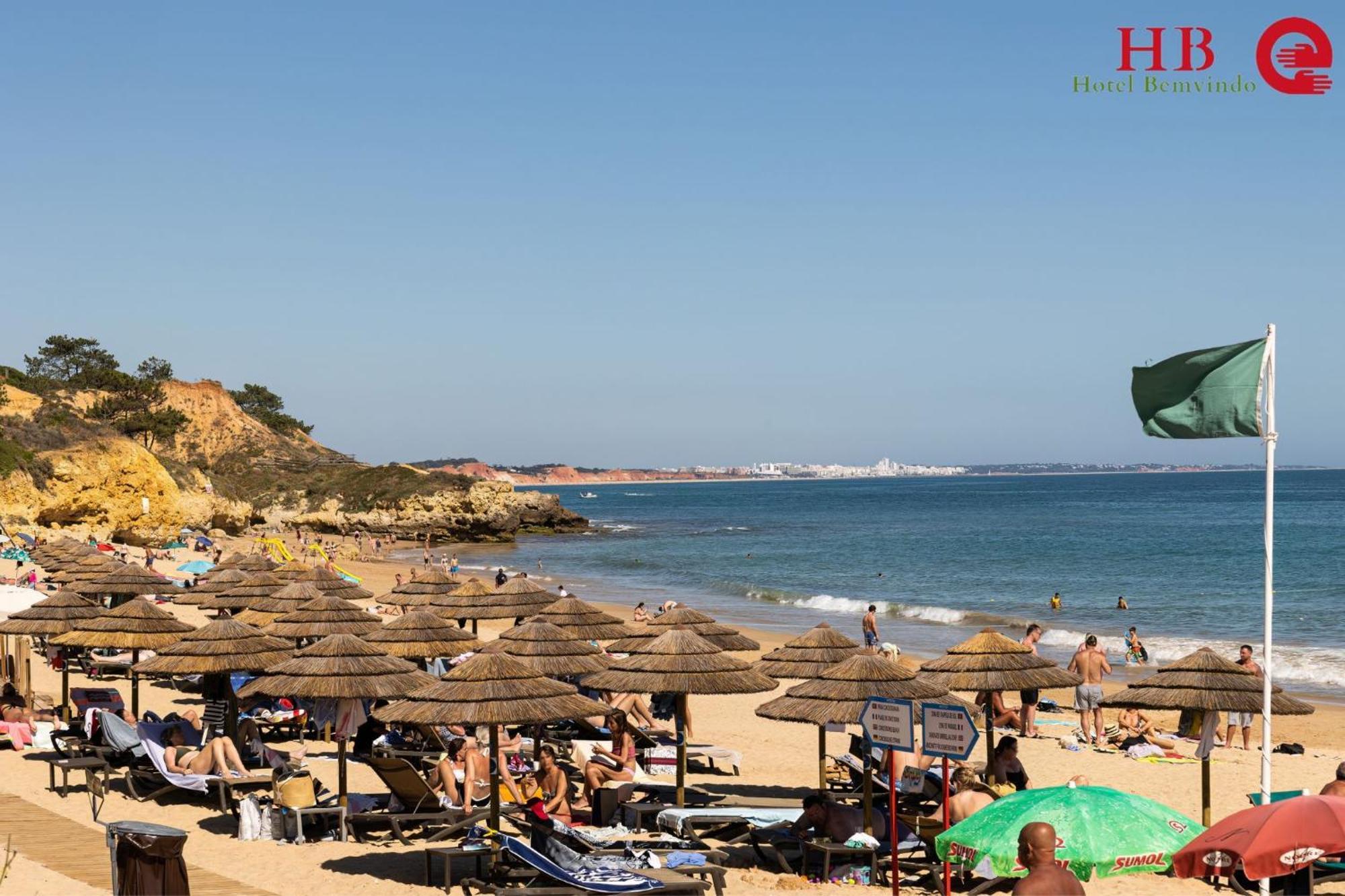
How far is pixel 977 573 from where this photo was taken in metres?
51.3

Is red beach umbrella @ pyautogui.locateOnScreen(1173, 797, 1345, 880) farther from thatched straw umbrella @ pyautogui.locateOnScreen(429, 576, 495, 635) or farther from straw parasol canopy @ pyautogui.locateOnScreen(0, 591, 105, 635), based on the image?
thatched straw umbrella @ pyautogui.locateOnScreen(429, 576, 495, 635)

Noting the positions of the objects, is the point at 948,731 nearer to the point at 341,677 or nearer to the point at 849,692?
the point at 849,692

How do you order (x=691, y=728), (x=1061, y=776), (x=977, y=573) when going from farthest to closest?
(x=977, y=573), (x=691, y=728), (x=1061, y=776)

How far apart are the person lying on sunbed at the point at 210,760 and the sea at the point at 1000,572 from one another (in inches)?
734

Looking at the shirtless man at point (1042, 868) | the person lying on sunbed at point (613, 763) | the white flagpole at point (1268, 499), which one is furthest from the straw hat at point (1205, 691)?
the shirtless man at point (1042, 868)

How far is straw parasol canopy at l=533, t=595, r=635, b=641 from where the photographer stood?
15703mm

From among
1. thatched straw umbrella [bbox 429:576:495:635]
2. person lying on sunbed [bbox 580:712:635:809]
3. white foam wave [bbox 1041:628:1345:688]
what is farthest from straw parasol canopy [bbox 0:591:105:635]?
white foam wave [bbox 1041:628:1345:688]

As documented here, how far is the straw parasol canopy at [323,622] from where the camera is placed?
15.2m

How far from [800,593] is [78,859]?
36345 mm

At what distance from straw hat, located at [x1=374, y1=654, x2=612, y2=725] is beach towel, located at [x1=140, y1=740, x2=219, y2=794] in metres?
2.94

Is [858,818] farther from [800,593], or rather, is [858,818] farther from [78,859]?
[800,593]

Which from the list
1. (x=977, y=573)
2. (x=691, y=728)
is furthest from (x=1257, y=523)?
(x=691, y=728)

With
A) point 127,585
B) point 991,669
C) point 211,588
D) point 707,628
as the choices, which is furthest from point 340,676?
point 211,588

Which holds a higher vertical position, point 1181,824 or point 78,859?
point 1181,824
